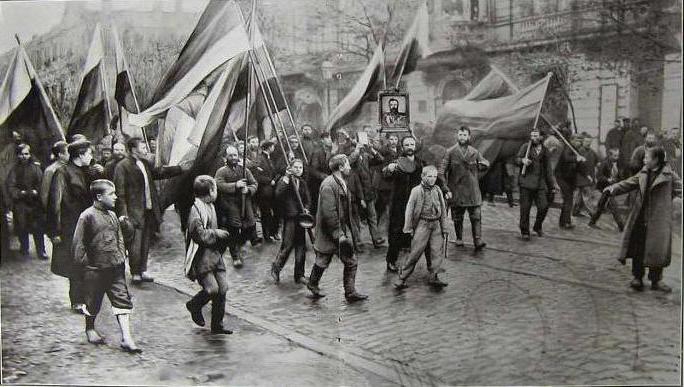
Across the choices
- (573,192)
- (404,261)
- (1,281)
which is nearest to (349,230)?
(404,261)

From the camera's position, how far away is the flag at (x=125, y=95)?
535cm

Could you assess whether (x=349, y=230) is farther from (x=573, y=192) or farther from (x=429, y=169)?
(x=573, y=192)

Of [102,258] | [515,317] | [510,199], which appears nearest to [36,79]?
[102,258]

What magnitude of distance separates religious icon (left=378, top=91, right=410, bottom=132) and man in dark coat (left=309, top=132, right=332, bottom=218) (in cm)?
48

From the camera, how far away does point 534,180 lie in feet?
16.4

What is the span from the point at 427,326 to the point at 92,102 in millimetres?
3298

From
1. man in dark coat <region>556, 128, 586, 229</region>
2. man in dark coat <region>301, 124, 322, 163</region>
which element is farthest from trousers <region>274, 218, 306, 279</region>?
man in dark coat <region>556, 128, 586, 229</region>

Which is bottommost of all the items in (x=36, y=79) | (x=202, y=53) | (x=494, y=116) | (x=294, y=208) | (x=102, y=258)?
(x=102, y=258)

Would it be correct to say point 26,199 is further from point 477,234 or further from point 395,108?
point 477,234

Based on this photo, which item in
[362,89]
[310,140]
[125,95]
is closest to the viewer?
[362,89]

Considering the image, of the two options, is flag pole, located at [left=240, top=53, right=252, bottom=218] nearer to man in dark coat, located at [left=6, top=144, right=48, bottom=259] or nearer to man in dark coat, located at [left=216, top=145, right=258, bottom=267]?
man in dark coat, located at [left=216, top=145, right=258, bottom=267]

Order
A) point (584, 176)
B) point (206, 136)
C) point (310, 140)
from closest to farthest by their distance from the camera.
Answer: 1. point (584, 176)
2. point (310, 140)
3. point (206, 136)

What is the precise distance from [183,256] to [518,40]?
3.17 m

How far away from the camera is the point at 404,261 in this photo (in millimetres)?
5133
